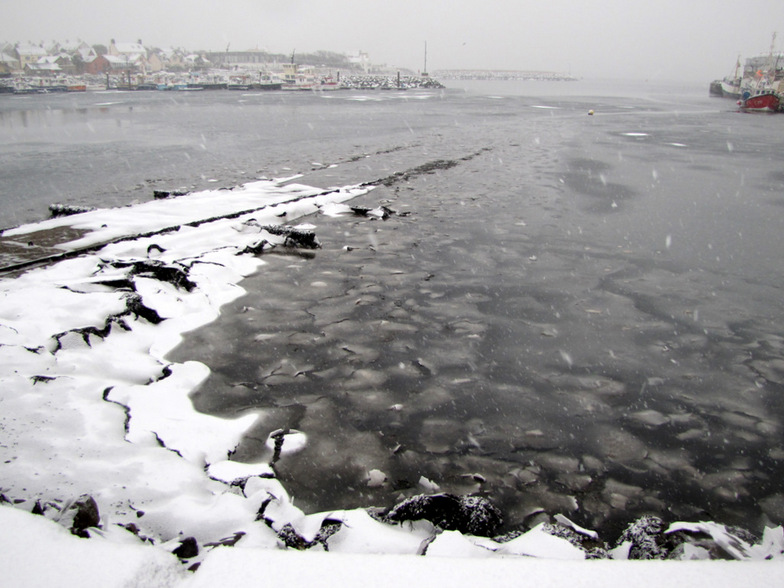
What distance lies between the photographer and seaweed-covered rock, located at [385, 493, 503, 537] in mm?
2398

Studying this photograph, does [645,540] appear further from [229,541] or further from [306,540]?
[229,541]

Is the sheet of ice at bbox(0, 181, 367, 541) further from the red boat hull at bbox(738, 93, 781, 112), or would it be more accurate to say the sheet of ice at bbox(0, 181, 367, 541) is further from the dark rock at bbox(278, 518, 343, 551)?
the red boat hull at bbox(738, 93, 781, 112)

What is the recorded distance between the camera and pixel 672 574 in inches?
67.9

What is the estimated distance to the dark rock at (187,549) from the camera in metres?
2.08

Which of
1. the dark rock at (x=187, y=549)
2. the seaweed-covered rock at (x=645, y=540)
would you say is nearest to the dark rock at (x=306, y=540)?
the dark rock at (x=187, y=549)

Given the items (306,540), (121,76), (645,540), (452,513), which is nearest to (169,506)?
(306,540)

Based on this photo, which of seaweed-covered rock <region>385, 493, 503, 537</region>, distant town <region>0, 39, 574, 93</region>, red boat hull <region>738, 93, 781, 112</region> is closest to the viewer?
seaweed-covered rock <region>385, 493, 503, 537</region>

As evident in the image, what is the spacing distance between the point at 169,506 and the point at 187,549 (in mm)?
421

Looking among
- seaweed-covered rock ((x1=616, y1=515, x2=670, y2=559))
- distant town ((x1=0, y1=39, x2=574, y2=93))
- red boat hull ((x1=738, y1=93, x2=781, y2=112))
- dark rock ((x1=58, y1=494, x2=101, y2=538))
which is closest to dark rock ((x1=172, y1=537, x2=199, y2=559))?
dark rock ((x1=58, y1=494, x2=101, y2=538))

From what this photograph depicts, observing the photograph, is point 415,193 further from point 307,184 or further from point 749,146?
point 749,146

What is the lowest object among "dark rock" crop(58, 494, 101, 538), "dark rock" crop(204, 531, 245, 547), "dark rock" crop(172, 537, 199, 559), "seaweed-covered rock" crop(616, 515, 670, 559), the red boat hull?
"seaweed-covered rock" crop(616, 515, 670, 559)

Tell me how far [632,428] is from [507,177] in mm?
9512

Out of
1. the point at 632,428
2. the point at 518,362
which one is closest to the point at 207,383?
the point at 518,362

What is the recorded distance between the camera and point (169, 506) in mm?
2451
